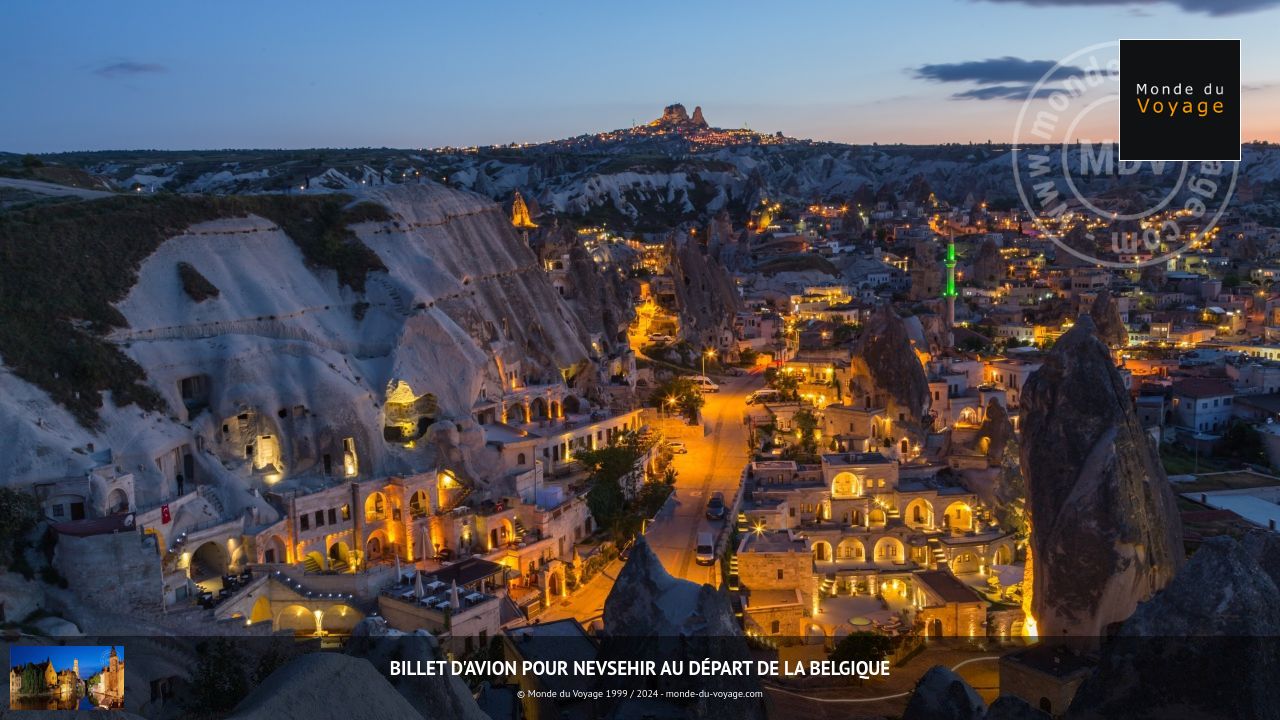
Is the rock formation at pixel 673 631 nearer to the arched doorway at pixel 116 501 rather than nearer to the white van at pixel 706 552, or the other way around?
the white van at pixel 706 552

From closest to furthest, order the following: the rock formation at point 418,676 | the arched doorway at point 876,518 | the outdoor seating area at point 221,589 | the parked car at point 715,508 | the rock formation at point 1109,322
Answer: the rock formation at point 418,676 < the outdoor seating area at point 221,589 < the arched doorway at point 876,518 < the parked car at point 715,508 < the rock formation at point 1109,322

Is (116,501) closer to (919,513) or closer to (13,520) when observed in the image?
(13,520)

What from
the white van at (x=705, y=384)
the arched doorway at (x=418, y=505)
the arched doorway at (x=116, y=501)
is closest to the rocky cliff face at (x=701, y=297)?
the white van at (x=705, y=384)

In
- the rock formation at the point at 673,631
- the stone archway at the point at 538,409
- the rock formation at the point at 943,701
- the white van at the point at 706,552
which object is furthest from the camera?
the stone archway at the point at 538,409

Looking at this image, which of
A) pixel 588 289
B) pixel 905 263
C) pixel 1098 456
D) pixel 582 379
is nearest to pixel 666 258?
pixel 588 289

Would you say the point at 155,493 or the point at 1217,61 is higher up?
the point at 1217,61

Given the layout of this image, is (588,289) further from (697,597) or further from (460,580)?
(697,597)
